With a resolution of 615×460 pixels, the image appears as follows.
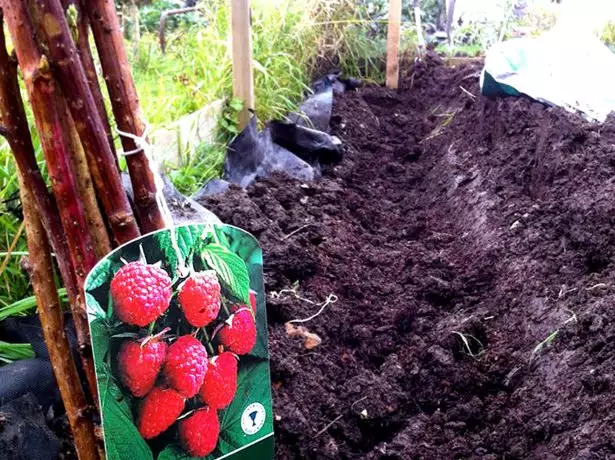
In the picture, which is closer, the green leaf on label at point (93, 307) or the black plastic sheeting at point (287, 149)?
the green leaf on label at point (93, 307)

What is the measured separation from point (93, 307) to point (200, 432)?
0.98 ft

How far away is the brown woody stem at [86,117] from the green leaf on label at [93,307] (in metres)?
0.13

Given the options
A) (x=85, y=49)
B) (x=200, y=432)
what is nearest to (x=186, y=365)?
(x=200, y=432)

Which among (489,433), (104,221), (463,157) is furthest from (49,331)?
(463,157)

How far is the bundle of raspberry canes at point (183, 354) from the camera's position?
95 centimetres

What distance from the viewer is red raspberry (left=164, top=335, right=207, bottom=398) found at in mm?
1009

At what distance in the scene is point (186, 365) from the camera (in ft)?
3.34

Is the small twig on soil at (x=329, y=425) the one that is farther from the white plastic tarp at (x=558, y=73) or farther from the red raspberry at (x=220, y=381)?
the white plastic tarp at (x=558, y=73)

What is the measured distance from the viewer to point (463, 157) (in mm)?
3912

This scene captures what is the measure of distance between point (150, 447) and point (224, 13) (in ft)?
13.7

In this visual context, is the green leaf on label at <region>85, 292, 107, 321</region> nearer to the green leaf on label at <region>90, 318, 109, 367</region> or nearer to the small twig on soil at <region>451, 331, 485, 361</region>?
the green leaf on label at <region>90, 318, 109, 367</region>

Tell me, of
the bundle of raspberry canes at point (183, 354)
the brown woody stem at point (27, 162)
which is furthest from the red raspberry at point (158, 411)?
the brown woody stem at point (27, 162)

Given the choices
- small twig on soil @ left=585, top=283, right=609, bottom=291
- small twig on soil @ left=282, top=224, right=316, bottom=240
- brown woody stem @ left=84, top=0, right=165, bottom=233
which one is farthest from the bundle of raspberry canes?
small twig on soil @ left=282, top=224, right=316, bottom=240

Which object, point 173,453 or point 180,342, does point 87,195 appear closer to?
point 180,342
